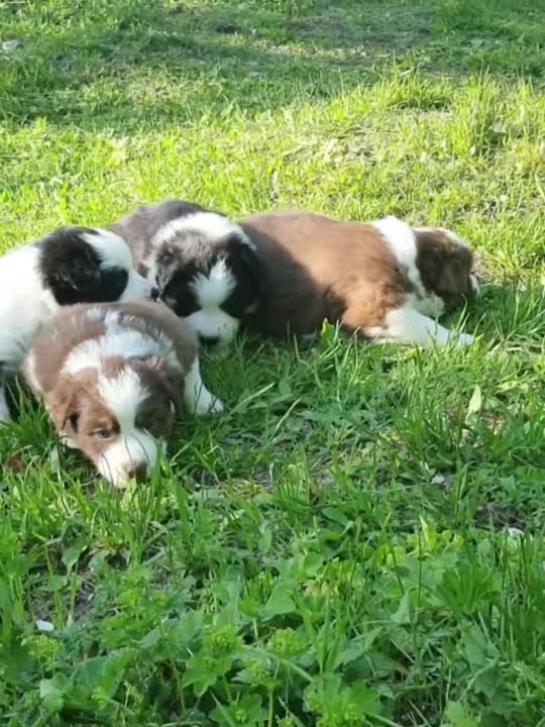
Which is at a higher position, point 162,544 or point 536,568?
point 536,568

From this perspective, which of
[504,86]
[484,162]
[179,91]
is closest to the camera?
[484,162]

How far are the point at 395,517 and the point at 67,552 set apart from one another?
1.17m

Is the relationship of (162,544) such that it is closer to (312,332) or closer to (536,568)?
(536,568)

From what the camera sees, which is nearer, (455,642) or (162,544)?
(455,642)

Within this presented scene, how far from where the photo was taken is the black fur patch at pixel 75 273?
550 centimetres

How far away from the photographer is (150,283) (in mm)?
5816

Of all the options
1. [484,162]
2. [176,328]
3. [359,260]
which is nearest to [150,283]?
[176,328]

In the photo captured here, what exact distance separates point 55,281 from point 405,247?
6.03ft

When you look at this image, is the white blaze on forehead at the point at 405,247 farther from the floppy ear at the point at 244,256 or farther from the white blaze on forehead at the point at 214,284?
the white blaze on forehead at the point at 214,284

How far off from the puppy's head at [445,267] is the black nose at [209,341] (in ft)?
3.77

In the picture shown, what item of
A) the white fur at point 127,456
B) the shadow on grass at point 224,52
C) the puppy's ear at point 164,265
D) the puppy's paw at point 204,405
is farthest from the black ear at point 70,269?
the shadow on grass at point 224,52

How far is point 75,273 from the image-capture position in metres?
5.52

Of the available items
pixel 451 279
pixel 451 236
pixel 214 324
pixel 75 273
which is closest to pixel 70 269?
pixel 75 273

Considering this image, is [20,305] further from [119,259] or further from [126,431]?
[126,431]
